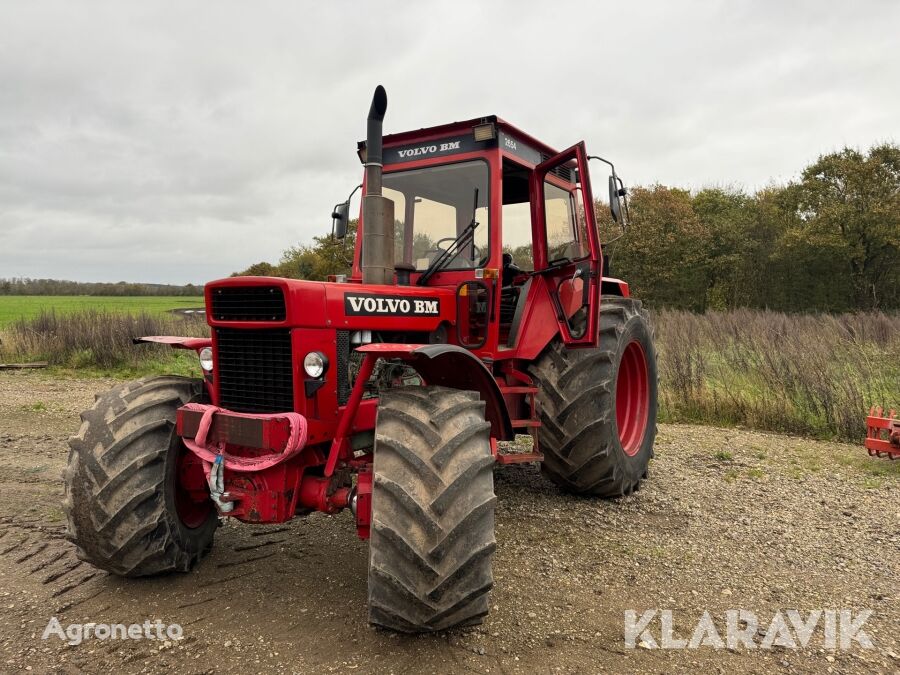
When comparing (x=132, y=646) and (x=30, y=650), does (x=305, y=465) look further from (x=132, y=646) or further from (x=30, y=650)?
(x=30, y=650)

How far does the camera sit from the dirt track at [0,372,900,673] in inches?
105

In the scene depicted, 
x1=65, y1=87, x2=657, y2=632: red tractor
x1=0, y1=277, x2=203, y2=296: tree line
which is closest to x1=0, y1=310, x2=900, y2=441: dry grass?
x1=65, y1=87, x2=657, y2=632: red tractor

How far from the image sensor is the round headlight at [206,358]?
3.71m

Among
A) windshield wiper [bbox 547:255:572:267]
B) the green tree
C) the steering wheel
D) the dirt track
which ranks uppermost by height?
the green tree

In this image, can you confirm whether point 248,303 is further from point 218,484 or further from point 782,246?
point 782,246

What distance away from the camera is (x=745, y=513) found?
15.2ft

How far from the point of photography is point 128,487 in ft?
10.0

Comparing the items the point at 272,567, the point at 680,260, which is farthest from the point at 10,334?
the point at 680,260

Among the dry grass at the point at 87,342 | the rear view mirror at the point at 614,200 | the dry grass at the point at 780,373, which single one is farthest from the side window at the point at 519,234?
the dry grass at the point at 87,342

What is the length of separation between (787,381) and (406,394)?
252 inches

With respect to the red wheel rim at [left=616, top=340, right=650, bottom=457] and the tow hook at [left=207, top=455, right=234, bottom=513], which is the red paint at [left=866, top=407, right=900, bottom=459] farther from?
the tow hook at [left=207, top=455, right=234, bottom=513]

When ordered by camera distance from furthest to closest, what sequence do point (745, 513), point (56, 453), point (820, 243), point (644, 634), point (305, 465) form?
point (820, 243), point (56, 453), point (745, 513), point (305, 465), point (644, 634)

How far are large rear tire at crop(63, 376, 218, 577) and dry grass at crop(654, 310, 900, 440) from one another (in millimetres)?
6680

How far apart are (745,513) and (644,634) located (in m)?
2.17
